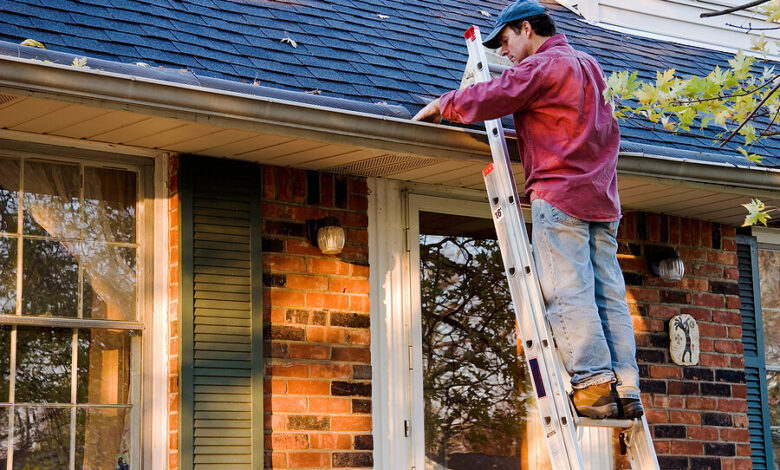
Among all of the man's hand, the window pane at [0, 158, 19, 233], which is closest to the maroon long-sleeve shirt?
the man's hand

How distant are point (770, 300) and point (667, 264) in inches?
46.3

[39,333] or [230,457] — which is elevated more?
[39,333]

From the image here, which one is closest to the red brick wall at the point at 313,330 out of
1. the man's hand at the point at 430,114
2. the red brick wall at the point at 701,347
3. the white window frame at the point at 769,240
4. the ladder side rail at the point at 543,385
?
the man's hand at the point at 430,114

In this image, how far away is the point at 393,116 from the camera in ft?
17.6

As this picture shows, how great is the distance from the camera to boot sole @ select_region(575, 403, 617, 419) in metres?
4.46

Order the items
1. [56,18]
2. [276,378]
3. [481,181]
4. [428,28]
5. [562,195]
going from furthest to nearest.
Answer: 1. [428,28]
2. [481,181]
3. [276,378]
4. [56,18]
5. [562,195]

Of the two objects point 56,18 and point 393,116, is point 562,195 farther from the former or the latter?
point 56,18

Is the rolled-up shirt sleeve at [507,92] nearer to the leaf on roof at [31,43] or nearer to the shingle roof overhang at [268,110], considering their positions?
the shingle roof overhang at [268,110]

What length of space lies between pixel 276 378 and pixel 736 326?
3.14 meters

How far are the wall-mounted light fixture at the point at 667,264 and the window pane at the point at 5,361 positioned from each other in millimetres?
3694

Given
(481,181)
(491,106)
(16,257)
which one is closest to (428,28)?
(481,181)

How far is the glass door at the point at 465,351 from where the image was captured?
6.23 m

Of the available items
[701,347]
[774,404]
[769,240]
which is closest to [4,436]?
[701,347]

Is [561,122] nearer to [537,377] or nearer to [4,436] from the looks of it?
[537,377]
